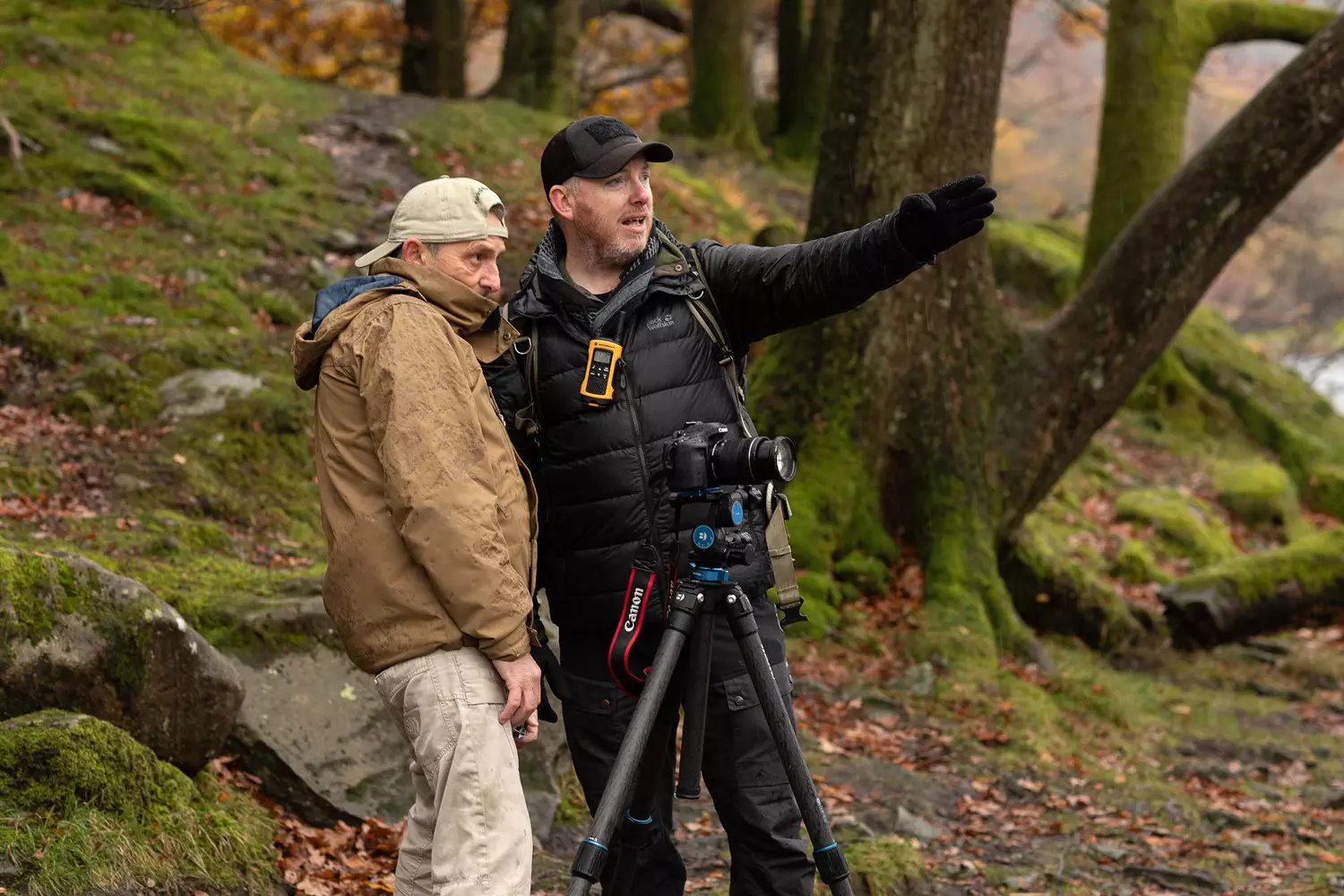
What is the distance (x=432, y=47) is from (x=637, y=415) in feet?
52.3

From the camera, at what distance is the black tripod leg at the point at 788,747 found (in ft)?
11.2

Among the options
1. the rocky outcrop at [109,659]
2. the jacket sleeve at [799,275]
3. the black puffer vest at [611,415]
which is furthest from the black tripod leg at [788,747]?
the rocky outcrop at [109,659]

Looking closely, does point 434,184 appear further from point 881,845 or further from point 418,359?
point 881,845

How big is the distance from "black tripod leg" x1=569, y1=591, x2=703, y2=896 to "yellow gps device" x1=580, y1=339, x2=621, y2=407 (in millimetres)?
619

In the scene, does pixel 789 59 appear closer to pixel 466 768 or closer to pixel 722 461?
pixel 722 461

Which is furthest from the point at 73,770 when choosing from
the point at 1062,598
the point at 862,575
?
the point at 1062,598

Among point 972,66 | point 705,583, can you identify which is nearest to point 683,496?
point 705,583

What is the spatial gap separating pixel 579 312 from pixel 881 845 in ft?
8.81

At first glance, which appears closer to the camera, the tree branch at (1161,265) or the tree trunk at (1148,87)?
the tree branch at (1161,265)

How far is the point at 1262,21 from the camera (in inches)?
447

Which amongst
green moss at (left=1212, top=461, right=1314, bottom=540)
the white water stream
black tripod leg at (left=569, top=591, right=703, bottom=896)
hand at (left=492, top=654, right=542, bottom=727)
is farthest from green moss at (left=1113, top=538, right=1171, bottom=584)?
the white water stream

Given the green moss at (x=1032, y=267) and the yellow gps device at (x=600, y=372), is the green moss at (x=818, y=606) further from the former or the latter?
the green moss at (x=1032, y=267)

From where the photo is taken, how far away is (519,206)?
41.7ft

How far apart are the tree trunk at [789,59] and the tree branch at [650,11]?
105 inches
